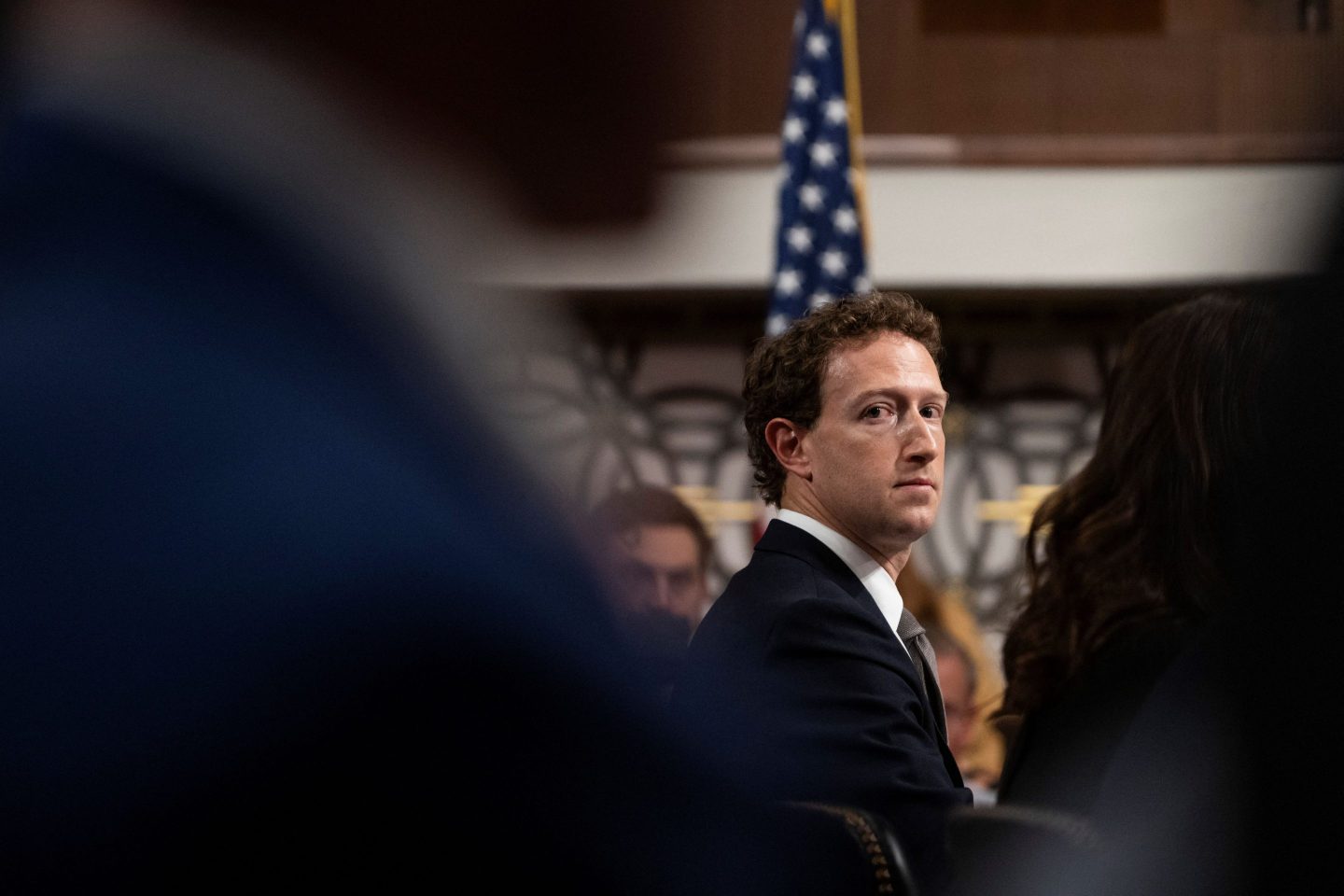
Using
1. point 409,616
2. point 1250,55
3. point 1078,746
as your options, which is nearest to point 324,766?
point 409,616

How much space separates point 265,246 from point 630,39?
5.8 inches

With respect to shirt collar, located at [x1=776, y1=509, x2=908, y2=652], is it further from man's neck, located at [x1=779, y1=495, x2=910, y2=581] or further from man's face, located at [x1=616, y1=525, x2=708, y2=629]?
man's face, located at [x1=616, y1=525, x2=708, y2=629]

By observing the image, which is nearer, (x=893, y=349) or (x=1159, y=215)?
(x=893, y=349)

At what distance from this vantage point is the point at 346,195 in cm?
52

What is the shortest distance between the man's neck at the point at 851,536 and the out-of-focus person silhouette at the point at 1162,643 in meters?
0.16

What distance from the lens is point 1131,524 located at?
64.3 inches

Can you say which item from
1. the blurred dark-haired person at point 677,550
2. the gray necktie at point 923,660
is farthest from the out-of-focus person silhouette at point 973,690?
the gray necktie at point 923,660

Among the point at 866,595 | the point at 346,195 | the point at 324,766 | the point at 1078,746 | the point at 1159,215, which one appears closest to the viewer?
the point at 346,195

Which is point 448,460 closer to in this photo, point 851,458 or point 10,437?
point 10,437

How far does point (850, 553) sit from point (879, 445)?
13cm

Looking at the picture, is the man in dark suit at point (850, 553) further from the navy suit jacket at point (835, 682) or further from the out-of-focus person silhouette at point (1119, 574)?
the out-of-focus person silhouette at point (1119, 574)

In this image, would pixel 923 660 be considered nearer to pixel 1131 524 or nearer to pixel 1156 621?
pixel 1131 524

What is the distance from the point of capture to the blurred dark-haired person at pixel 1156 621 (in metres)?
0.70

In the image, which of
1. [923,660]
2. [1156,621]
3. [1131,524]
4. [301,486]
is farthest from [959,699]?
[301,486]
